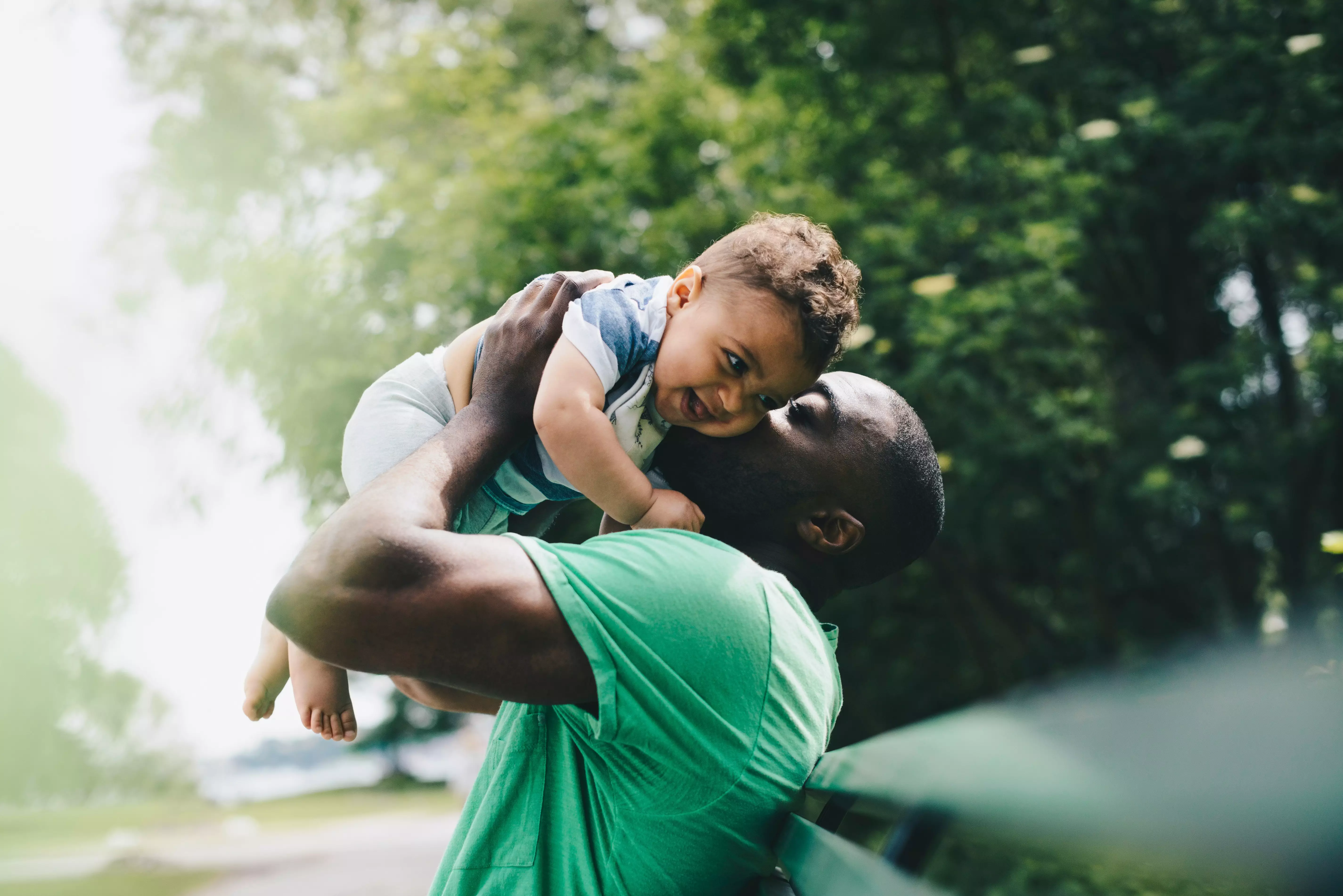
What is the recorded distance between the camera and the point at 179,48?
11789mm

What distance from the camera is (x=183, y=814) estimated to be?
3834 cm

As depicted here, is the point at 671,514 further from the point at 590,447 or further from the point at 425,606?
the point at 425,606

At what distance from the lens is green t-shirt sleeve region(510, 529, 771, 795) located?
106 cm

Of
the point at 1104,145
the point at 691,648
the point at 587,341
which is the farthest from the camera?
the point at 1104,145

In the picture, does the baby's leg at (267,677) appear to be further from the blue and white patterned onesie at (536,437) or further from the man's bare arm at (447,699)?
the blue and white patterned onesie at (536,437)

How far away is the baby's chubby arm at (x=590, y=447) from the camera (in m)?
1.43

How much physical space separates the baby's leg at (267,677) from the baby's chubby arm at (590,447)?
2.08ft

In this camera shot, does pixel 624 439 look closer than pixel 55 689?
Yes

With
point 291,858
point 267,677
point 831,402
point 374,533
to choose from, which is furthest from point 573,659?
point 291,858

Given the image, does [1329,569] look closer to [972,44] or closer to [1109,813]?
[972,44]

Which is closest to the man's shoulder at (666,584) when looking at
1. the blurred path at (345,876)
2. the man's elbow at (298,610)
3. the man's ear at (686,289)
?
the man's elbow at (298,610)

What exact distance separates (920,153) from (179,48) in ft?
29.0

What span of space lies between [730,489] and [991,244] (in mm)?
6746

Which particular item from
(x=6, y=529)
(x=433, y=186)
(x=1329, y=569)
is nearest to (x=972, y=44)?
(x=433, y=186)
